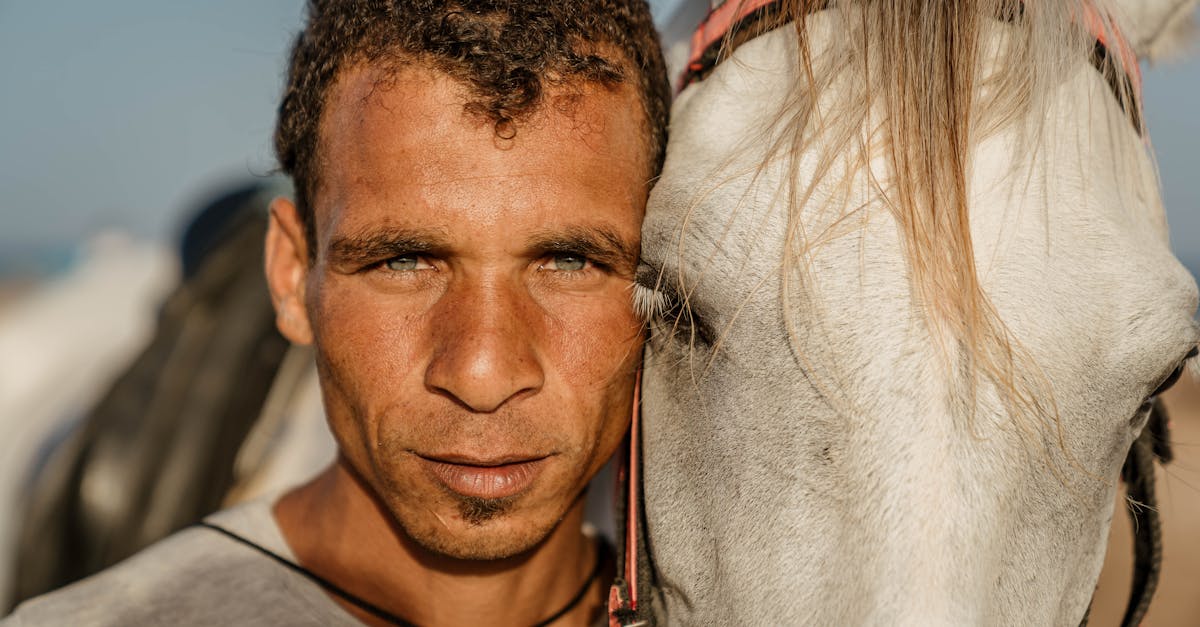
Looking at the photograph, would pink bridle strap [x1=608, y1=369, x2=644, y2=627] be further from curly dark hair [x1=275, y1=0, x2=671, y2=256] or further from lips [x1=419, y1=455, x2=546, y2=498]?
curly dark hair [x1=275, y1=0, x2=671, y2=256]

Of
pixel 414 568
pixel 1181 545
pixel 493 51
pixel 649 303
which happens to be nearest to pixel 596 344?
pixel 649 303

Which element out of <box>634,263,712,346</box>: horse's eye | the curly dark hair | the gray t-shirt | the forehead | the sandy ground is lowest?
the sandy ground

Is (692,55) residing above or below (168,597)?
above

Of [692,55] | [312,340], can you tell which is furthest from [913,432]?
[312,340]

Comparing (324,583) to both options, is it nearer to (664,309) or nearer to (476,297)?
(476,297)

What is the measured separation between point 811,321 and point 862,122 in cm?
28

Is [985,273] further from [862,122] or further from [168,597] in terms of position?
[168,597]

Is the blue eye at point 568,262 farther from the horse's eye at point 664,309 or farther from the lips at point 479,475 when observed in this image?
the lips at point 479,475

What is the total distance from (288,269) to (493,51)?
2.17ft

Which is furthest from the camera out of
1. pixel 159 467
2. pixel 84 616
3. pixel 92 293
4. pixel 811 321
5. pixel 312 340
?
pixel 92 293

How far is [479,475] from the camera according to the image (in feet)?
4.68

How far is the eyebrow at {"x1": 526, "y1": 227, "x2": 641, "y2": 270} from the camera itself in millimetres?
1430

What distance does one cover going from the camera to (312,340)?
Answer: 1.72 m

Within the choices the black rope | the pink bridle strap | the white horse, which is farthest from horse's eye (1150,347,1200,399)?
the pink bridle strap
